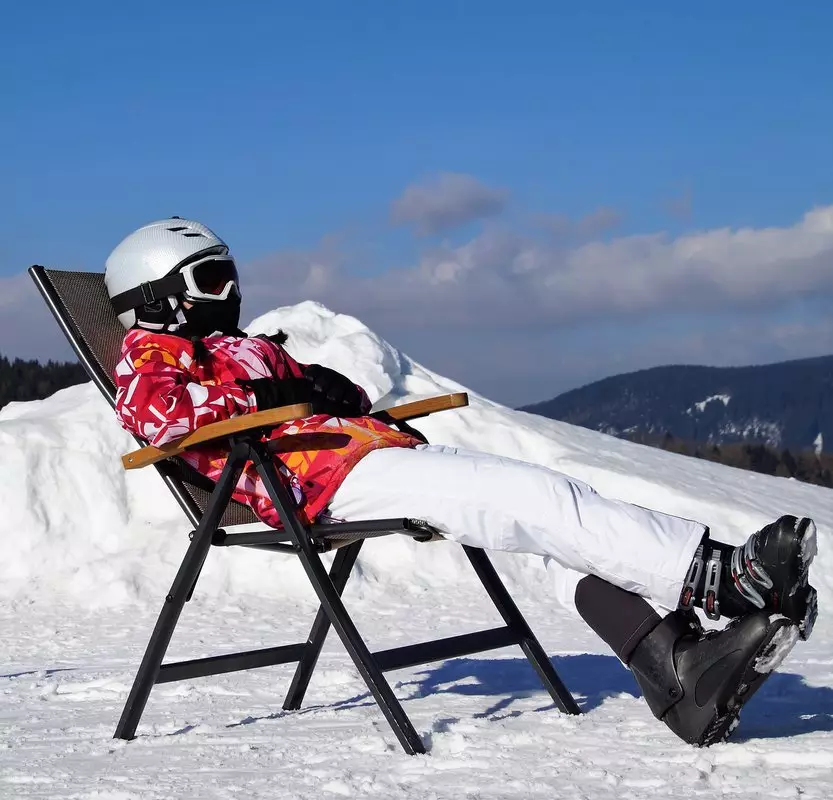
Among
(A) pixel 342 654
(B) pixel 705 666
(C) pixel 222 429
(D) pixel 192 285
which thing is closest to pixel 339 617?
(C) pixel 222 429

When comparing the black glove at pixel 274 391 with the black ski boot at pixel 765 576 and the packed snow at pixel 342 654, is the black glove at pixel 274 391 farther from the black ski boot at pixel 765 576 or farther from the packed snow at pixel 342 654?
the black ski boot at pixel 765 576

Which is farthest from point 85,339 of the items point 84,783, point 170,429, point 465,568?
point 465,568

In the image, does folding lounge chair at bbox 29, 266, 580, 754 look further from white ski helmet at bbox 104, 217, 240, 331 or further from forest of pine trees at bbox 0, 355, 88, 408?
forest of pine trees at bbox 0, 355, 88, 408

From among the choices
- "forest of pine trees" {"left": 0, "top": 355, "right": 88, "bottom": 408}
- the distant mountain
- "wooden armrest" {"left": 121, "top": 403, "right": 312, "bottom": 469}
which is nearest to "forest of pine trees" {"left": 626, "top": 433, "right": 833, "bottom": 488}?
"forest of pine trees" {"left": 0, "top": 355, "right": 88, "bottom": 408}

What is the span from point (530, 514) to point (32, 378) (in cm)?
1027

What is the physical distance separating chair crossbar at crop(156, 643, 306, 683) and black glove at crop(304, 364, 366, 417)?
76 centimetres

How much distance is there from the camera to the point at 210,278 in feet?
12.0

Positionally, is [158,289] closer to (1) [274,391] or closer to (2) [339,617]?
(1) [274,391]

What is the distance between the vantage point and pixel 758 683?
8.39 ft

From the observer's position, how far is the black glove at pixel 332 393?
11.4ft

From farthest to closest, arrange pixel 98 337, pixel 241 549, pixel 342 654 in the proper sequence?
pixel 241 549 → pixel 342 654 → pixel 98 337

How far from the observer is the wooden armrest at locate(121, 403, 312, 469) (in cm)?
288

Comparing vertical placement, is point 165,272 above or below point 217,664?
above

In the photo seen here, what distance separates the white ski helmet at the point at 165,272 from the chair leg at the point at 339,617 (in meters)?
0.75
